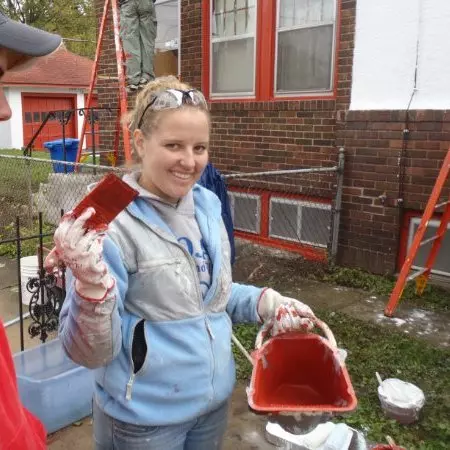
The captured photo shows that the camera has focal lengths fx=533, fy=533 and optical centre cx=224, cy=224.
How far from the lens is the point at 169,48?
24.5 ft

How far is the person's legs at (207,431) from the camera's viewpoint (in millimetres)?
1808

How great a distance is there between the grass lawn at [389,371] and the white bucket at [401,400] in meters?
0.05

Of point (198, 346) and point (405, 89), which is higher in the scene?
point (405, 89)

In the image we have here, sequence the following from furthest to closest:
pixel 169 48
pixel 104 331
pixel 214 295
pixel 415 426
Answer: pixel 169 48 → pixel 415 426 → pixel 214 295 → pixel 104 331

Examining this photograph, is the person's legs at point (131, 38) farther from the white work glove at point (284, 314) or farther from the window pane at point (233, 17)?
the white work glove at point (284, 314)

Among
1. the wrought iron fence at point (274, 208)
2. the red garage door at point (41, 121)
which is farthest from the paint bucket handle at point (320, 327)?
the red garage door at point (41, 121)

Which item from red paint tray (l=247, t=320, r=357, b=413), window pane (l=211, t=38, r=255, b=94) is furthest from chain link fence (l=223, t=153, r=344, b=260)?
red paint tray (l=247, t=320, r=357, b=413)

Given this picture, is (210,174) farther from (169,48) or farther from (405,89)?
(169,48)

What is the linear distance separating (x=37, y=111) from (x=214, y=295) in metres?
25.4

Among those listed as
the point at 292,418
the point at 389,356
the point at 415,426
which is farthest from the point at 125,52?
the point at 292,418

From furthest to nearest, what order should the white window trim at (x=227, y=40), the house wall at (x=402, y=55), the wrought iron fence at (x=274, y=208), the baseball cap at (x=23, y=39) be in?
the white window trim at (x=227, y=40) < the wrought iron fence at (x=274, y=208) < the house wall at (x=402, y=55) < the baseball cap at (x=23, y=39)

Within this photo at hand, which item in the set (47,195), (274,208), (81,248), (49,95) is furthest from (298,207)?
(49,95)

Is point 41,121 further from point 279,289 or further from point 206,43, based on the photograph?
point 279,289

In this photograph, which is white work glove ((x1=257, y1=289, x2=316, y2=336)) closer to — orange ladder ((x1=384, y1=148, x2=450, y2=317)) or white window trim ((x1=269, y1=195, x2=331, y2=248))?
orange ladder ((x1=384, y1=148, x2=450, y2=317))
